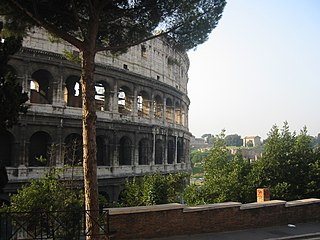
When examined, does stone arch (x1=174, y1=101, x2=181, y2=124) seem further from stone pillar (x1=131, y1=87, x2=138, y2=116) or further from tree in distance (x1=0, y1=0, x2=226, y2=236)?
tree in distance (x1=0, y1=0, x2=226, y2=236)

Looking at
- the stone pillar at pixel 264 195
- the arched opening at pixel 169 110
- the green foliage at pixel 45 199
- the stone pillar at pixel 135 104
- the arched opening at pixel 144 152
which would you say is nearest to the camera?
the green foliage at pixel 45 199

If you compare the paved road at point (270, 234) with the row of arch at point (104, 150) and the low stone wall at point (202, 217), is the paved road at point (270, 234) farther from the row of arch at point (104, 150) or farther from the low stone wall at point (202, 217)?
the row of arch at point (104, 150)

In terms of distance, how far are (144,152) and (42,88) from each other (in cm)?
766

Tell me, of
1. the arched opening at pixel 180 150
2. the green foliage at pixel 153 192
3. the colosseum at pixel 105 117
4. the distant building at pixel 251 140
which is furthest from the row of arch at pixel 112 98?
the distant building at pixel 251 140

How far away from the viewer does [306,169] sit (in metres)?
15.3

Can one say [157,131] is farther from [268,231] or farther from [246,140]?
[246,140]

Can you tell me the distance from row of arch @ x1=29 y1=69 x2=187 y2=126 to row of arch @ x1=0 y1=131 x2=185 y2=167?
1834 mm

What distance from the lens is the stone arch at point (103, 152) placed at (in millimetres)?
22125

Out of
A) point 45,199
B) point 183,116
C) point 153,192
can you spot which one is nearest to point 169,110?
point 183,116

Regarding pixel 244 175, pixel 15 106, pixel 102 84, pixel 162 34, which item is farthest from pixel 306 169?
pixel 102 84

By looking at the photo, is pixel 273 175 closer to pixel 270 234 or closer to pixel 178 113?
pixel 270 234

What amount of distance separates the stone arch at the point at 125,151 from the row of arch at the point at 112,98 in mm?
1838

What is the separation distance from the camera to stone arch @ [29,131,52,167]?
19438 mm

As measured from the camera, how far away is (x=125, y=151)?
2388cm
